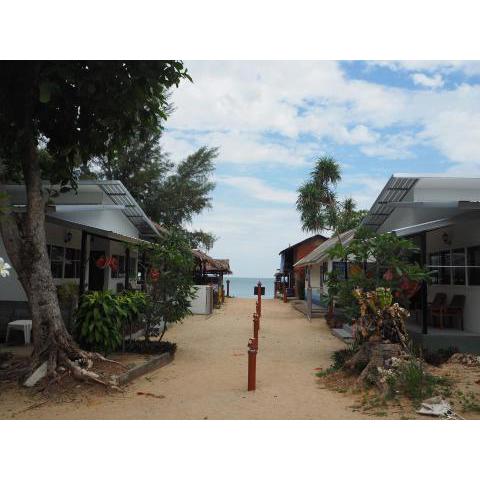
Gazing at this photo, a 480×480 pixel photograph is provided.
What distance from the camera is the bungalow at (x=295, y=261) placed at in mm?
36250

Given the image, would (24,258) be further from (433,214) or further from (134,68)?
(433,214)

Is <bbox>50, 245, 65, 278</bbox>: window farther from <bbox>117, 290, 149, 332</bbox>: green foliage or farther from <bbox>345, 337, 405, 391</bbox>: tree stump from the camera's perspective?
<bbox>345, 337, 405, 391</bbox>: tree stump

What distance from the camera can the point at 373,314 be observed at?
8789 millimetres

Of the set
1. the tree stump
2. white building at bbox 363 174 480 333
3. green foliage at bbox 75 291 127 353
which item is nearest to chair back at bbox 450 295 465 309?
white building at bbox 363 174 480 333

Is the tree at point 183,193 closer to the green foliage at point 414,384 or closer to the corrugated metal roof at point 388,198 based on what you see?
the corrugated metal roof at point 388,198

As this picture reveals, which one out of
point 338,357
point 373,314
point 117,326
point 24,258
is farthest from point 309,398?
point 24,258

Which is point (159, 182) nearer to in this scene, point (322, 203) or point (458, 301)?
point (322, 203)

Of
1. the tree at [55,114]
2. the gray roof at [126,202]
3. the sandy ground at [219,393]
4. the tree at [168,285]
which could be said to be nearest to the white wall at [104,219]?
the gray roof at [126,202]

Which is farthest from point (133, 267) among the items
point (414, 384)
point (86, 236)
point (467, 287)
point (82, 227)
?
point (414, 384)

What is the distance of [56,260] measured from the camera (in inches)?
550

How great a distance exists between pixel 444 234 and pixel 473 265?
56.4 inches

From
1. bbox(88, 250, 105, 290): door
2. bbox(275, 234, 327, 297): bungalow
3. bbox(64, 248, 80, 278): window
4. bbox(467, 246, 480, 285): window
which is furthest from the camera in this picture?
bbox(275, 234, 327, 297): bungalow

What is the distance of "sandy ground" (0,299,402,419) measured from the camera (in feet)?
21.2

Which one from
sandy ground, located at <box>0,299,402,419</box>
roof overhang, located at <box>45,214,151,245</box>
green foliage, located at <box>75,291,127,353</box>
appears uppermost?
roof overhang, located at <box>45,214,151,245</box>
